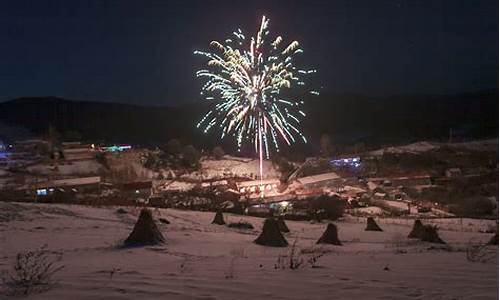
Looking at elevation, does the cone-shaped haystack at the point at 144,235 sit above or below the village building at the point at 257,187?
below

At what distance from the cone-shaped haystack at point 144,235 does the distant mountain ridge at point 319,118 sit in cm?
9419

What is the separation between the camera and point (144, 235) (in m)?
11.4

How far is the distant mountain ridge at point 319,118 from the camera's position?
116 meters

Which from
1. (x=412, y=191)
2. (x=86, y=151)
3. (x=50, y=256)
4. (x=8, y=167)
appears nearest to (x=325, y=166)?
(x=412, y=191)

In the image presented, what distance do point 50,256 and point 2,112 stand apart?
138m

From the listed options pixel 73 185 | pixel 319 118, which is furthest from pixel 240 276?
pixel 319 118

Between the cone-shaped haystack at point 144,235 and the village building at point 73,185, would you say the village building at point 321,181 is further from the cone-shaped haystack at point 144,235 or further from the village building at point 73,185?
the cone-shaped haystack at point 144,235

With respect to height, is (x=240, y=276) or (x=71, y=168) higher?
(x=71, y=168)

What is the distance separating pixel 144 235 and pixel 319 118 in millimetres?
126254

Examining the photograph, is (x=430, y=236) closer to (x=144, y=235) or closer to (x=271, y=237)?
(x=271, y=237)

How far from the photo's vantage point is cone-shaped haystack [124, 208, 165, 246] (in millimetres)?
11234

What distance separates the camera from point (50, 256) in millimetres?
8945

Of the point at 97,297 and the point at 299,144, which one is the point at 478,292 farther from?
the point at 299,144

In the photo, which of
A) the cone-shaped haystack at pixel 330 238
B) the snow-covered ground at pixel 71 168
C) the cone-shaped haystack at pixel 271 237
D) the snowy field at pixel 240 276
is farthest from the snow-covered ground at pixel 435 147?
the snowy field at pixel 240 276
